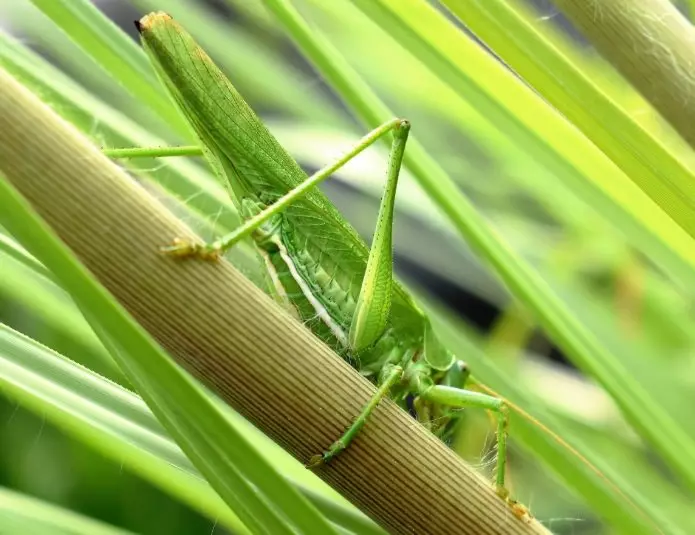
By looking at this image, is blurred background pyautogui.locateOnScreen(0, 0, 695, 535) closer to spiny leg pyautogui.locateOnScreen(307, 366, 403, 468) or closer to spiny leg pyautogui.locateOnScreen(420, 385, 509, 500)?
spiny leg pyautogui.locateOnScreen(420, 385, 509, 500)

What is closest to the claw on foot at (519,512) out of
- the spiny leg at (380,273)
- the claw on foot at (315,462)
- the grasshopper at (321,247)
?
the grasshopper at (321,247)

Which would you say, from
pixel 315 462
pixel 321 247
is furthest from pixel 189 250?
pixel 321 247

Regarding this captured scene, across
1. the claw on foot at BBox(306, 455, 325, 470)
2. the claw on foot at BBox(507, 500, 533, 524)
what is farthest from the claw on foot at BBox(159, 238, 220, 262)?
the claw on foot at BBox(507, 500, 533, 524)

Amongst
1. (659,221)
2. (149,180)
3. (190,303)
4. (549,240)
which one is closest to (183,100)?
(149,180)

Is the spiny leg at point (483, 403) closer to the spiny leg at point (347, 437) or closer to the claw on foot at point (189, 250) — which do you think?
the spiny leg at point (347, 437)

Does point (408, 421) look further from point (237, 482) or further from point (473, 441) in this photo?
point (473, 441)

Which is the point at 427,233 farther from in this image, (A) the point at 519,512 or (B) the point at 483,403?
(A) the point at 519,512
